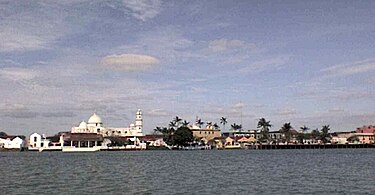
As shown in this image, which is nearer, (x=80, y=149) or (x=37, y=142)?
(x=80, y=149)

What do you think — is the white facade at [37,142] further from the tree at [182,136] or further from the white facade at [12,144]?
the tree at [182,136]

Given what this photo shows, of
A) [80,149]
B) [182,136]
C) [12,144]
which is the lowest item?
[80,149]

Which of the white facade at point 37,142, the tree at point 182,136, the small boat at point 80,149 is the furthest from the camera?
the white facade at point 37,142

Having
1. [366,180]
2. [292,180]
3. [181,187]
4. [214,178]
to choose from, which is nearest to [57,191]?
[181,187]

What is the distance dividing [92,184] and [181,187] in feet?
22.5

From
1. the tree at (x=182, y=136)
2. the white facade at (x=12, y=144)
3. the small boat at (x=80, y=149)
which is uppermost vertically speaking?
the tree at (x=182, y=136)

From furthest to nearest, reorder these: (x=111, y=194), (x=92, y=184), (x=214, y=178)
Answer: (x=214, y=178)
(x=92, y=184)
(x=111, y=194)

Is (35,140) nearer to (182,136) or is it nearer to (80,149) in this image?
(80,149)

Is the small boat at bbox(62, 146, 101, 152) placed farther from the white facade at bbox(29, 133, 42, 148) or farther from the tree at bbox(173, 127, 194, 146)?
the tree at bbox(173, 127, 194, 146)

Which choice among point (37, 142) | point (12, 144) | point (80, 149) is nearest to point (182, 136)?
point (80, 149)

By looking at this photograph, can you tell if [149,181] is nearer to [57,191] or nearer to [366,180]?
[57,191]

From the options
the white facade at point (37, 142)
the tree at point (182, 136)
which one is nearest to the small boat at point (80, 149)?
the white facade at point (37, 142)

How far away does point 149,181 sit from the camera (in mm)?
40344

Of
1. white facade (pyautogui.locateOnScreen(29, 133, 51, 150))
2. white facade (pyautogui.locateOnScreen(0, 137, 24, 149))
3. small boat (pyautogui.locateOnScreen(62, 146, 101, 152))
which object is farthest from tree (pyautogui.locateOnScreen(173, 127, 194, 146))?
white facade (pyautogui.locateOnScreen(0, 137, 24, 149))
